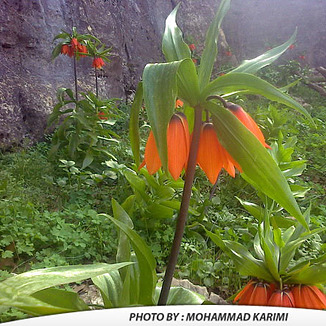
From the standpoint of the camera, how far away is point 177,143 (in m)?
0.36

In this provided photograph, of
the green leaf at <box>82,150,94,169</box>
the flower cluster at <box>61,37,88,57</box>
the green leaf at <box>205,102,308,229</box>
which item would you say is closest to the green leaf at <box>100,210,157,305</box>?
the green leaf at <box>205,102,308,229</box>

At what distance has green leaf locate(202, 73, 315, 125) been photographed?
0.31 metres

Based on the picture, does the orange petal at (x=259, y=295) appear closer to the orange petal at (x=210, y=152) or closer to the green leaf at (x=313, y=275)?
the green leaf at (x=313, y=275)

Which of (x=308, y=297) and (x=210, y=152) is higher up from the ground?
(x=210, y=152)

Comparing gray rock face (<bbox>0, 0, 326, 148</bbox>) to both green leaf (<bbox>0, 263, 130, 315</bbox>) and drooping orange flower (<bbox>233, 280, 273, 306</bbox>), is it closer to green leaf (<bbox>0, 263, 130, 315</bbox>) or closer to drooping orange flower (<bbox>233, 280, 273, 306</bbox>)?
drooping orange flower (<bbox>233, 280, 273, 306</bbox>)

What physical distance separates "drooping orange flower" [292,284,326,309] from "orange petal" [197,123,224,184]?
0.16 metres

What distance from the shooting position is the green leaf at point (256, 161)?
297 millimetres

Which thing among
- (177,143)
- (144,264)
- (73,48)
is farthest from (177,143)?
(73,48)

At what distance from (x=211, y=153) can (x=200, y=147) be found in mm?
12

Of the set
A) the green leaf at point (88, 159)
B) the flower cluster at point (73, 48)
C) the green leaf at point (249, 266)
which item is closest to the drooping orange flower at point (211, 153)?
the green leaf at point (249, 266)

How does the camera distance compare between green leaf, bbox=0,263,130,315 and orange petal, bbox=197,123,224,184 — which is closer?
green leaf, bbox=0,263,130,315

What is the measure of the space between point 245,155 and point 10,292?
0.63 feet

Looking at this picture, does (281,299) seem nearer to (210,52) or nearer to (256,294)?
(256,294)

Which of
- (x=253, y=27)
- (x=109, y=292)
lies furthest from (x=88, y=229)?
(x=253, y=27)
